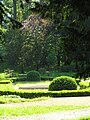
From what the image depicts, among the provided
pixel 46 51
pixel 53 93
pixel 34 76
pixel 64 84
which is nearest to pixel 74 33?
pixel 53 93

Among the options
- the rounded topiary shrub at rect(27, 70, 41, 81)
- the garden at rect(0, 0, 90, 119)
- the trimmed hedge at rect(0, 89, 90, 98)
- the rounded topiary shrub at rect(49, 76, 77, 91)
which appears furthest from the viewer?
the rounded topiary shrub at rect(27, 70, 41, 81)

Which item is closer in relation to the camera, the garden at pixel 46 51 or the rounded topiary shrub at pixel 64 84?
the garden at pixel 46 51

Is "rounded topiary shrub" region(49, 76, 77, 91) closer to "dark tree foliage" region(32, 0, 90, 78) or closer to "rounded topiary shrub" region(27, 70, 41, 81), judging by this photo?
"dark tree foliage" region(32, 0, 90, 78)

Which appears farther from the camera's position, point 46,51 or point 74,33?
point 46,51

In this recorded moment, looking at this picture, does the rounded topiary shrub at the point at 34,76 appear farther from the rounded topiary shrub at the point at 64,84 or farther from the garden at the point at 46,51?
the rounded topiary shrub at the point at 64,84

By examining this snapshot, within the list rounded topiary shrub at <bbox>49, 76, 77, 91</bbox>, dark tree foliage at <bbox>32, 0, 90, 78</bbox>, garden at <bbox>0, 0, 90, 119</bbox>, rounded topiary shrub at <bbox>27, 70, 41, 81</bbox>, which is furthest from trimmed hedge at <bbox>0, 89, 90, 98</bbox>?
rounded topiary shrub at <bbox>27, 70, 41, 81</bbox>

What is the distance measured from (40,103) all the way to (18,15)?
49.7 m

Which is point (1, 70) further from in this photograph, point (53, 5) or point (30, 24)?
point (53, 5)

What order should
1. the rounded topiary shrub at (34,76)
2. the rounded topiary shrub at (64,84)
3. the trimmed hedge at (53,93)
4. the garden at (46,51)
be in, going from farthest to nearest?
the rounded topiary shrub at (34,76), the rounded topiary shrub at (64,84), the trimmed hedge at (53,93), the garden at (46,51)

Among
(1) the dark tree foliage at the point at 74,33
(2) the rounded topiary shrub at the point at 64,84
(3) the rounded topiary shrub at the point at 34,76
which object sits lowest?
(3) the rounded topiary shrub at the point at 34,76

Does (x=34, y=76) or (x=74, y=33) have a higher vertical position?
(x=74, y=33)

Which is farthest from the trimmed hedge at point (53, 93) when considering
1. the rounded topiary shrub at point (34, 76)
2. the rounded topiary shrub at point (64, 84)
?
the rounded topiary shrub at point (34, 76)

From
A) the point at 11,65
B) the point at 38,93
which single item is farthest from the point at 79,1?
the point at 11,65

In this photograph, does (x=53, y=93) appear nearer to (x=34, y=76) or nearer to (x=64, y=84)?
(x=64, y=84)
